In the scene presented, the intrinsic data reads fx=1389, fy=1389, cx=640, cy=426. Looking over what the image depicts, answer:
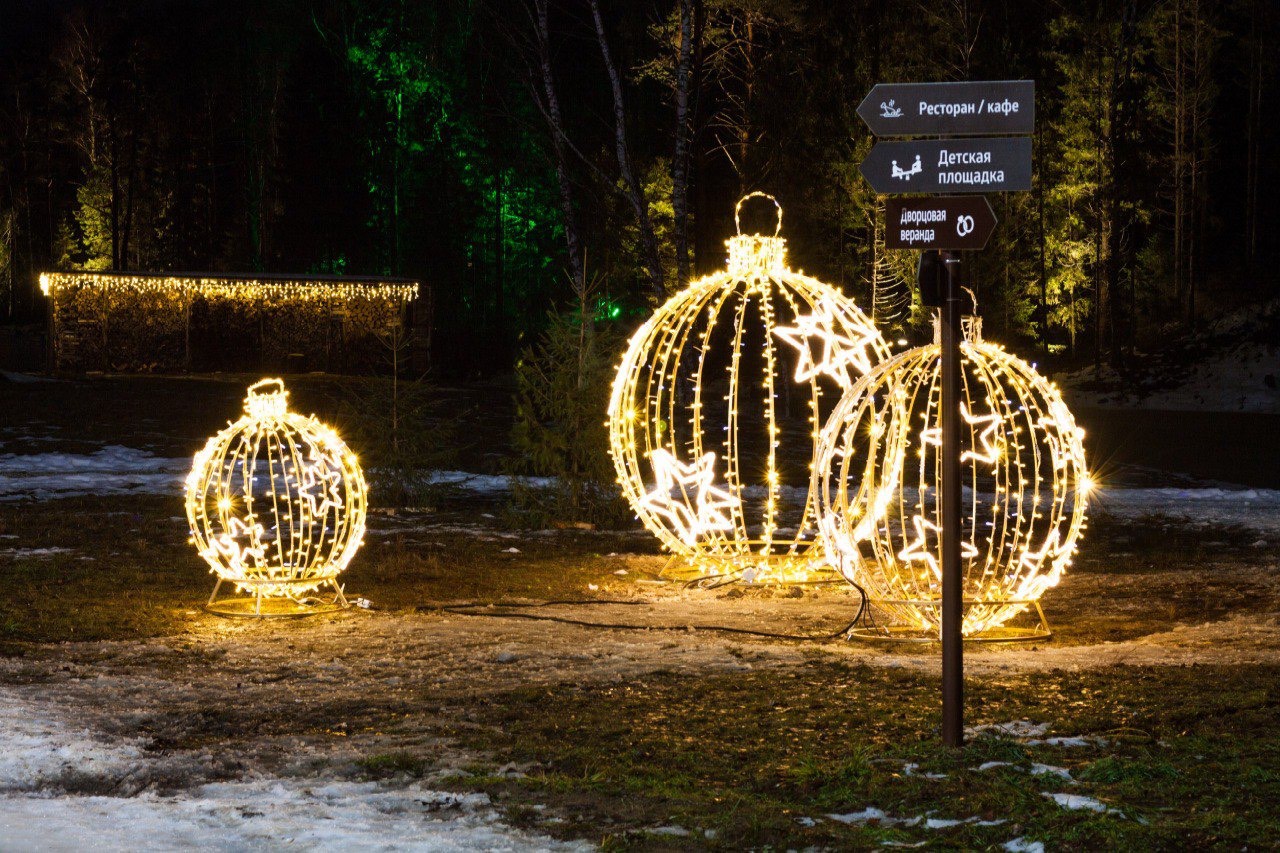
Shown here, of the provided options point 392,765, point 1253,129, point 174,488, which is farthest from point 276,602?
point 1253,129

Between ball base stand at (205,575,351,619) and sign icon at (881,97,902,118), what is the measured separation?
5.80 metres

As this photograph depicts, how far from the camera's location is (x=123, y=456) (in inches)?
819

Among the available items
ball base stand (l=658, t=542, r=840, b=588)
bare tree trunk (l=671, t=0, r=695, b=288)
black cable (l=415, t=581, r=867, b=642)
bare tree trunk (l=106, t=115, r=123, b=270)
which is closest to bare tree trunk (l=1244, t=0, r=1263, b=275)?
bare tree trunk (l=671, t=0, r=695, b=288)

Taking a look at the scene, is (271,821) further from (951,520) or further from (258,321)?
(258,321)

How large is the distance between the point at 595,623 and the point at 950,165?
448 cm

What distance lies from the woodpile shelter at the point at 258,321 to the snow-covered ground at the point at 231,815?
101 feet

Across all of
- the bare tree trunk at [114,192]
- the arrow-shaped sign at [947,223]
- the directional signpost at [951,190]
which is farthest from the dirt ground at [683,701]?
the bare tree trunk at [114,192]

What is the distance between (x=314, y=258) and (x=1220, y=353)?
33.1m

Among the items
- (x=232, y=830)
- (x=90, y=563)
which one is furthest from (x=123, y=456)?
(x=232, y=830)

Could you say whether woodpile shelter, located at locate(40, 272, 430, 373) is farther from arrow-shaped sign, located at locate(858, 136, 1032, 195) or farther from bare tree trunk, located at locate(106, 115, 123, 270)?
arrow-shaped sign, located at locate(858, 136, 1032, 195)

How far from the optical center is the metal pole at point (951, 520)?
6129mm

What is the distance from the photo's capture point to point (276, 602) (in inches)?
422

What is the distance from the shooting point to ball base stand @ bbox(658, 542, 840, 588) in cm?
1161

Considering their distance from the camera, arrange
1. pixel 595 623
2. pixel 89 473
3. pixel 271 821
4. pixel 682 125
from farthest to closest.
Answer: pixel 682 125, pixel 89 473, pixel 595 623, pixel 271 821
